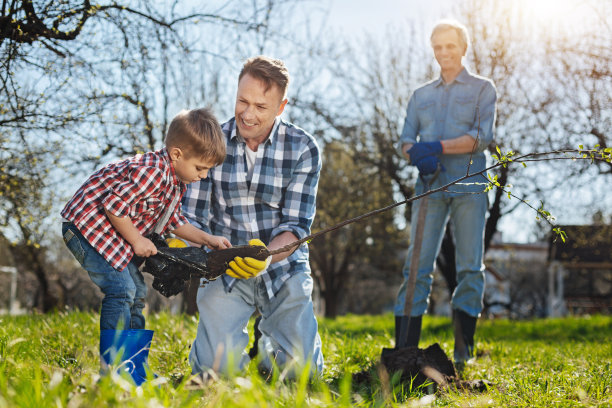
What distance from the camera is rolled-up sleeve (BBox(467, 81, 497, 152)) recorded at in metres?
3.86

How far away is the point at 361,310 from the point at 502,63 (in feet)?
73.8

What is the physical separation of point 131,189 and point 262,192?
0.78m

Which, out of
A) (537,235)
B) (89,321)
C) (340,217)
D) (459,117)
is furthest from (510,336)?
(537,235)

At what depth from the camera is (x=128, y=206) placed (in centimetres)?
278

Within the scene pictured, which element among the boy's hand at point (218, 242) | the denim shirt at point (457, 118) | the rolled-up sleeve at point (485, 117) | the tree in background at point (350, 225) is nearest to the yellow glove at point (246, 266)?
the boy's hand at point (218, 242)

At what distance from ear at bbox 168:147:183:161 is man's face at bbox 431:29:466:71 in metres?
2.00

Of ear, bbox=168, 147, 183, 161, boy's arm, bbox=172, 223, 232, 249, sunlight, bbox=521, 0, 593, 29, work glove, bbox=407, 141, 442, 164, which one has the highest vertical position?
sunlight, bbox=521, 0, 593, 29

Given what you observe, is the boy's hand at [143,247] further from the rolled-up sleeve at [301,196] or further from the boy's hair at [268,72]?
the boy's hair at [268,72]

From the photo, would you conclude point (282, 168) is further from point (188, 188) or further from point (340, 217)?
point (340, 217)

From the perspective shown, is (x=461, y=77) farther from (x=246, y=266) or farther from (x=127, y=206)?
(x=127, y=206)

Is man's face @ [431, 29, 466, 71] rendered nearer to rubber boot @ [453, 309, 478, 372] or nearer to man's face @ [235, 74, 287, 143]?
man's face @ [235, 74, 287, 143]

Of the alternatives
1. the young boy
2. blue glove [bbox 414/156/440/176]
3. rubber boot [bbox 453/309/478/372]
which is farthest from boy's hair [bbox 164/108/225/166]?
rubber boot [bbox 453/309/478/372]

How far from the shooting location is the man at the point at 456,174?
3.85m

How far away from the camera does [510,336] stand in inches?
275
